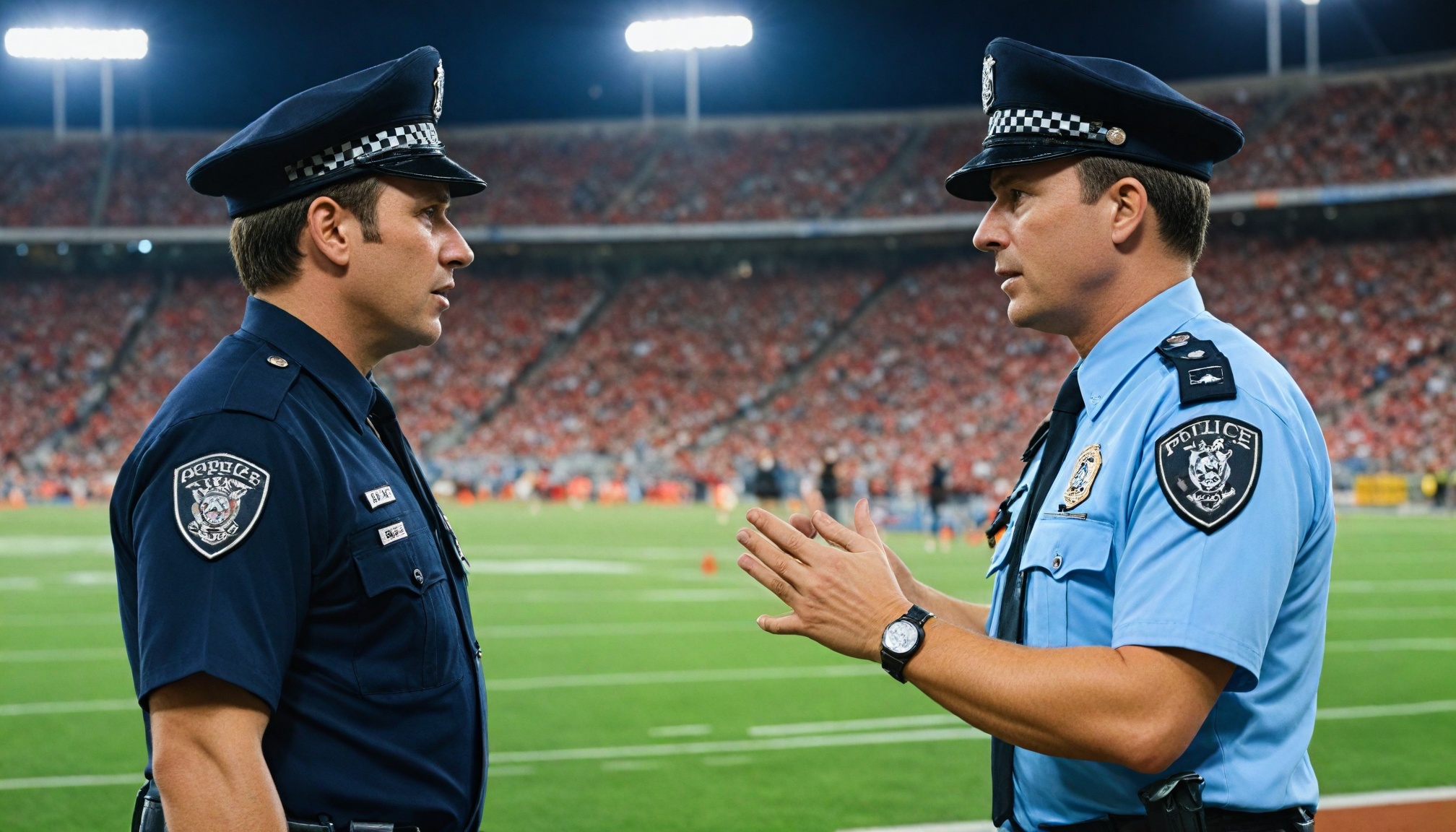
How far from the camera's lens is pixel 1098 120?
8.07ft

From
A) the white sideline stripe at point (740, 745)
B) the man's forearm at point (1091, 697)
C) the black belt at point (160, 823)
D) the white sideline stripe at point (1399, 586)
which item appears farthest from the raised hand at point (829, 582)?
the white sideline stripe at point (1399, 586)

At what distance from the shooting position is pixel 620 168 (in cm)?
4819

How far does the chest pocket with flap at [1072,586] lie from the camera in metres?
2.28

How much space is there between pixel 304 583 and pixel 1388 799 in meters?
4.98

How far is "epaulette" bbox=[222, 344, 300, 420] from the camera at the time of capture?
2.16m

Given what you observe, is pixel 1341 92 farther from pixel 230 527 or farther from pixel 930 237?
pixel 230 527

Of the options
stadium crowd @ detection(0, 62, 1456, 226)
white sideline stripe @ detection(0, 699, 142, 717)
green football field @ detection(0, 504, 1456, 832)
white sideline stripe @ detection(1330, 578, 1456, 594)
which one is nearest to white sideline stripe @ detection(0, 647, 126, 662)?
green football field @ detection(0, 504, 1456, 832)

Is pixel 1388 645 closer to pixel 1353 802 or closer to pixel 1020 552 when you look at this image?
pixel 1353 802

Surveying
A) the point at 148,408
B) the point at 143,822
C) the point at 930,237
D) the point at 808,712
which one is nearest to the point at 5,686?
the point at 808,712

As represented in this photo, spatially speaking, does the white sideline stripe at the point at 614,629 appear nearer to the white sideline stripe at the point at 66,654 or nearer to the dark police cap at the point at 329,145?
the white sideline stripe at the point at 66,654

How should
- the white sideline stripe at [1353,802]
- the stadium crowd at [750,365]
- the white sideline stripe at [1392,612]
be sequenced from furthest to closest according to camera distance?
the stadium crowd at [750,365]
the white sideline stripe at [1392,612]
the white sideline stripe at [1353,802]

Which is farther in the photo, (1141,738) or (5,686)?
(5,686)

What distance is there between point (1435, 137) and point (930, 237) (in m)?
15.7

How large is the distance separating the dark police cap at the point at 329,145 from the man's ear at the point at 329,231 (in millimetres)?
39
